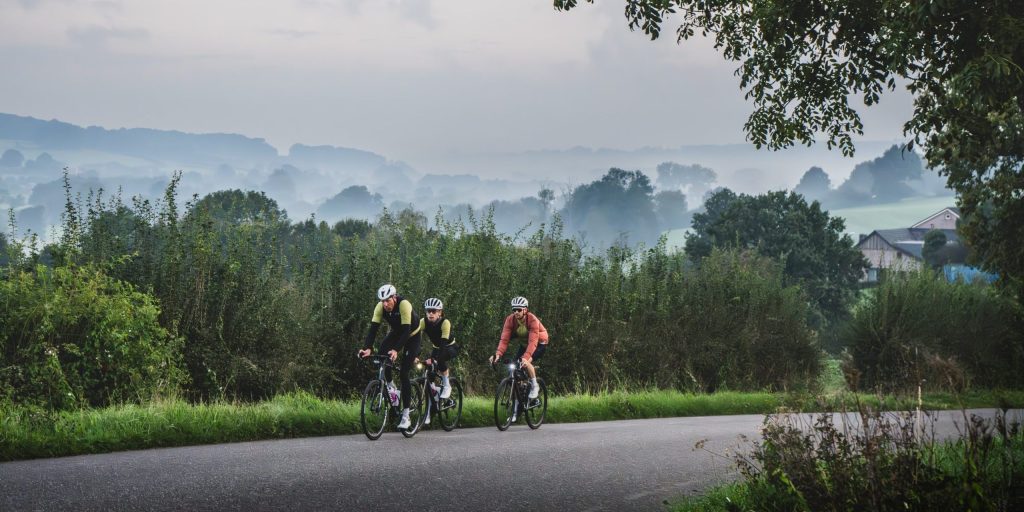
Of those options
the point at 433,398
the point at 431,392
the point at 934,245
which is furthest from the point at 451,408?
the point at 934,245

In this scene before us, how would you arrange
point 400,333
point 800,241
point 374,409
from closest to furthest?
1. point 374,409
2. point 400,333
3. point 800,241

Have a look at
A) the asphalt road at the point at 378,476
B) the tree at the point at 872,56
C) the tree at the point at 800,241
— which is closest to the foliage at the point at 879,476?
the asphalt road at the point at 378,476

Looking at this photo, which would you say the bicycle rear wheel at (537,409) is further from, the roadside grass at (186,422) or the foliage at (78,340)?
the foliage at (78,340)

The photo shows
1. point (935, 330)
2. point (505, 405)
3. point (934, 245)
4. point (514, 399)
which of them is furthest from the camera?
point (934, 245)

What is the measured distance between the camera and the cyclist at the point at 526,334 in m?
14.5

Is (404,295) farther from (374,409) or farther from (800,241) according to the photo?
(800,241)

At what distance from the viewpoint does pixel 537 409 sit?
49.1 feet

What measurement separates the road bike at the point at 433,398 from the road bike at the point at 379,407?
26cm

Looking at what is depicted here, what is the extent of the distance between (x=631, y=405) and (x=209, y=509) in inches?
464

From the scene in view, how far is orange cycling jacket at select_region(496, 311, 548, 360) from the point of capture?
1462cm

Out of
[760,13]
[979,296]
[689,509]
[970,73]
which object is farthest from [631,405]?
[979,296]

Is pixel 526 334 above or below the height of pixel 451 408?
above

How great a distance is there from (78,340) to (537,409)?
6959 millimetres

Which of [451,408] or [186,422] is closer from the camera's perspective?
[186,422]
